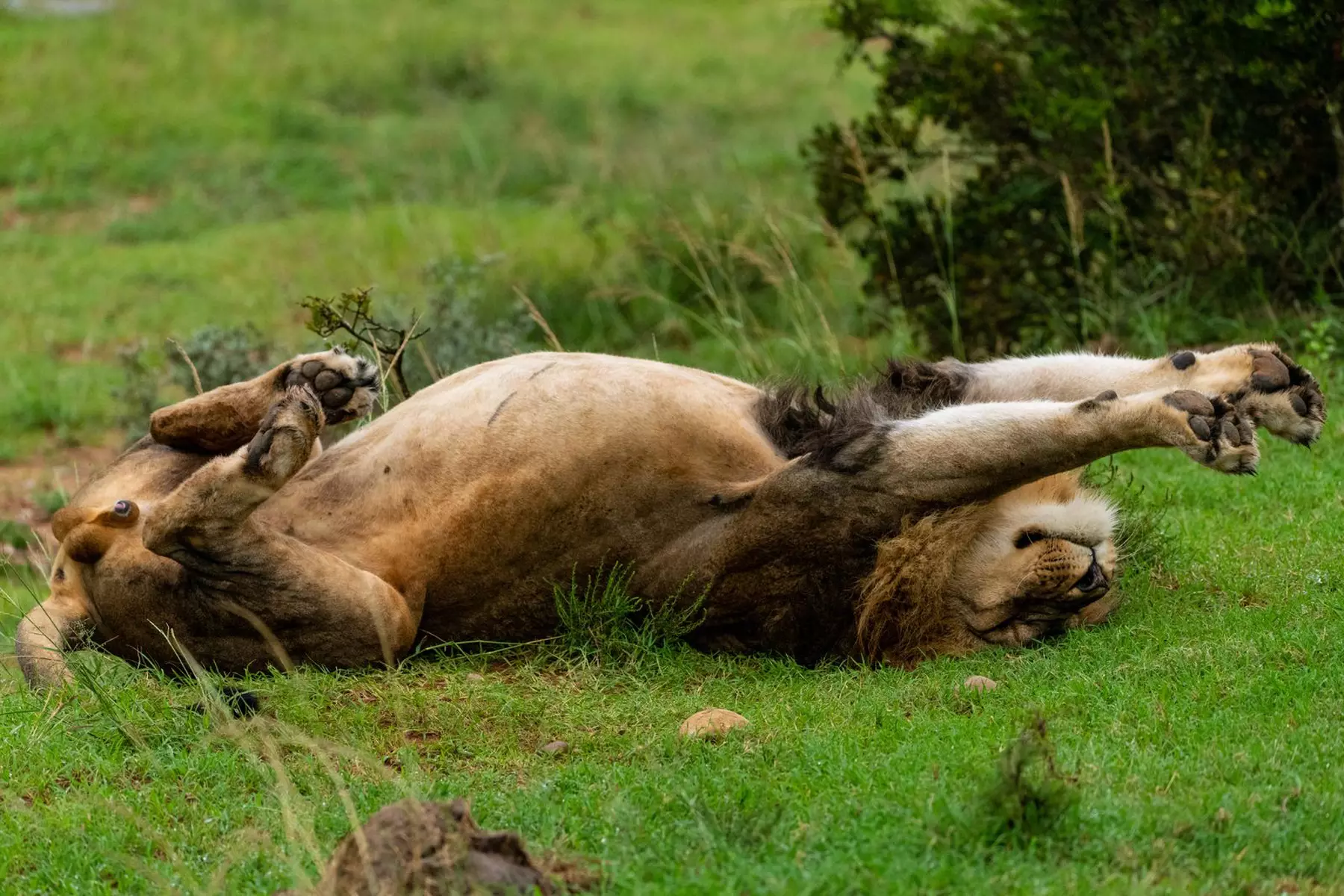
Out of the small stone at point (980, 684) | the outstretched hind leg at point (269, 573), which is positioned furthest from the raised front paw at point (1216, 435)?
the outstretched hind leg at point (269, 573)

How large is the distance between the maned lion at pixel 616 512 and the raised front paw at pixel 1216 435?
173mm

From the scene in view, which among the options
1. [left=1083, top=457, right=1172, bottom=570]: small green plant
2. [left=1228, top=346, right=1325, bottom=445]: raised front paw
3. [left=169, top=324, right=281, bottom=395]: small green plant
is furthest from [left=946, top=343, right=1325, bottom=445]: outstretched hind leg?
[left=169, top=324, right=281, bottom=395]: small green plant

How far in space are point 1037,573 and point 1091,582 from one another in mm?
154

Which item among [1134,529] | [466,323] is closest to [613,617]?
[1134,529]

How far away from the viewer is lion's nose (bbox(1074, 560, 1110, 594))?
186 inches

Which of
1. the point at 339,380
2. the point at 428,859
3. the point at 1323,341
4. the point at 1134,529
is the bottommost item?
the point at 1323,341

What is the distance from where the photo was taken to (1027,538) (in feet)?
15.9

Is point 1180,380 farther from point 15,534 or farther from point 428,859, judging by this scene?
point 15,534

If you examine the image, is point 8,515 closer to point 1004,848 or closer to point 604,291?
point 604,291

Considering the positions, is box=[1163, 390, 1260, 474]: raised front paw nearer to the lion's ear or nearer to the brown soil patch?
the lion's ear

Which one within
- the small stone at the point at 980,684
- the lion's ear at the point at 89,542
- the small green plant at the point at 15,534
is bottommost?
the small green plant at the point at 15,534

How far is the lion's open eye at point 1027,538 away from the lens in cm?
482

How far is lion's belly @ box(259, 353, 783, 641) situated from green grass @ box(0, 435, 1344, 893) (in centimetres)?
22

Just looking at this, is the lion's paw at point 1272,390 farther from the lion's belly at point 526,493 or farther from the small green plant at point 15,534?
the small green plant at point 15,534
